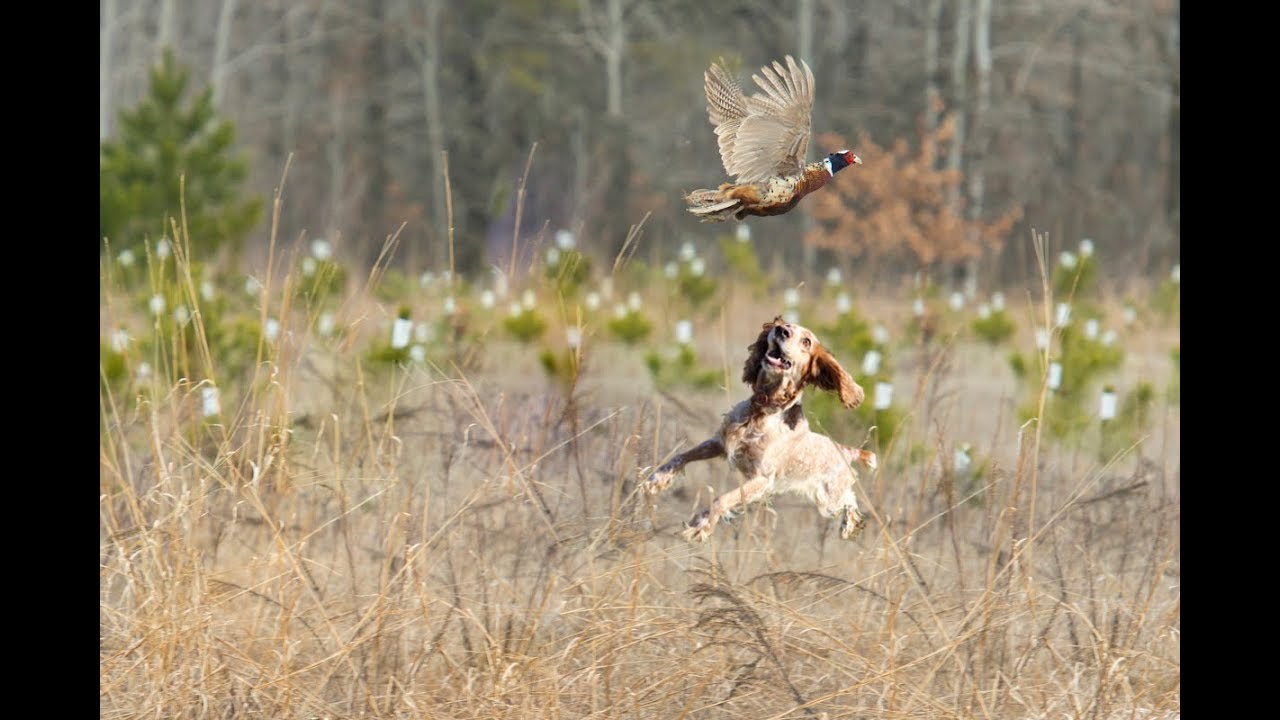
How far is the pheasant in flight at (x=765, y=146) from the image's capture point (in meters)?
1.65


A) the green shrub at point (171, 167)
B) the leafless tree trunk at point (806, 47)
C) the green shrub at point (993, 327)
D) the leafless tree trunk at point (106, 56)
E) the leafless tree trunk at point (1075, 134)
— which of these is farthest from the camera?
the leafless tree trunk at point (1075, 134)

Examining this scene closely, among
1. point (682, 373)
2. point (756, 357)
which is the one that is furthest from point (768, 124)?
point (682, 373)

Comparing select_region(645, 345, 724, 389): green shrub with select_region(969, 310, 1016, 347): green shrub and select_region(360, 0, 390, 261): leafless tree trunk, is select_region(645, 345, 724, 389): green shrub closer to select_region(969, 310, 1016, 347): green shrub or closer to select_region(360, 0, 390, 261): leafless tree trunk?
select_region(969, 310, 1016, 347): green shrub

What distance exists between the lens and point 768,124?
67.2 inches

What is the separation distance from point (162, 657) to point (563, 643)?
0.73 metres

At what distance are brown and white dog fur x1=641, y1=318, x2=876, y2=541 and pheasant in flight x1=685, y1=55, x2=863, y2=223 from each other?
159 mm

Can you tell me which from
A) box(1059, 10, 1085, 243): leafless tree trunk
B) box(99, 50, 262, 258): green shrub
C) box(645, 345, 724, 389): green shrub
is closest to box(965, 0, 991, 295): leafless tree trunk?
box(1059, 10, 1085, 243): leafless tree trunk

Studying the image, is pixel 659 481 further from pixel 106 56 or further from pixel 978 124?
pixel 978 124

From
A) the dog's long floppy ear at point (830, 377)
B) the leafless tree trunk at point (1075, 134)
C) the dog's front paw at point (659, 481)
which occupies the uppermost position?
the dog's long floppy ear at point (830, 377)

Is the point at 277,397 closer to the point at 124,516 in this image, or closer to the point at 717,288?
the point at 124,516

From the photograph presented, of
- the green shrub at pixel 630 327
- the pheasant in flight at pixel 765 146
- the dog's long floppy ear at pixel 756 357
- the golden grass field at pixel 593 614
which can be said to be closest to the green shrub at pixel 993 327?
the green shrub at pixel 630 327

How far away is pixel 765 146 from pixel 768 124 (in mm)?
31

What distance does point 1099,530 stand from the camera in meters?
3.51

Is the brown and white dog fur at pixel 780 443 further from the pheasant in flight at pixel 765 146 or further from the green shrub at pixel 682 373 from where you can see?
the green shrub at pixel 682 373
